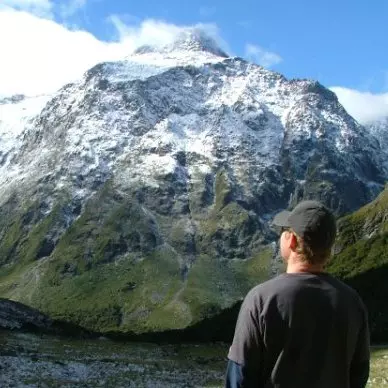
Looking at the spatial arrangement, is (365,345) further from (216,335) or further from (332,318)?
(216,335)

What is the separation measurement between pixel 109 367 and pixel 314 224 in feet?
117

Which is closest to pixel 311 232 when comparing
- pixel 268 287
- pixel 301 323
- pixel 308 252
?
pixel 308 252

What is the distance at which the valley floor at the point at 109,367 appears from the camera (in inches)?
1309

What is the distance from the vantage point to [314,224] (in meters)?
8.95

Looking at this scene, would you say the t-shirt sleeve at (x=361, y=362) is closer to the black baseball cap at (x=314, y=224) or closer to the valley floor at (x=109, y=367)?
the black baseball cap at (x=314, y=224)

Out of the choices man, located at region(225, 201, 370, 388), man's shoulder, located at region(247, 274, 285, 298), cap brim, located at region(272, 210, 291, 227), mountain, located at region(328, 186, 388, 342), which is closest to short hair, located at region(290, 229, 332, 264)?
man, located at region(225, 201, 370, 388)

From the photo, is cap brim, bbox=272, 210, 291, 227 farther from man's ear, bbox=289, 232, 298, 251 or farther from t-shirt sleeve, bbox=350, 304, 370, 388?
t-shirt sleeve, bbox=350, 304, 370, 388

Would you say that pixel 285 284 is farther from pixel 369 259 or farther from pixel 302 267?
pixel 369 259

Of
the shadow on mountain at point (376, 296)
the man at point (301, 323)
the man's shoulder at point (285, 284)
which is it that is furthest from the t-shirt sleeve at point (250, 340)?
the shadow on mountain at point (376, 296)

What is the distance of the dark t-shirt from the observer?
27.9 ft

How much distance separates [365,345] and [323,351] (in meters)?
0.96

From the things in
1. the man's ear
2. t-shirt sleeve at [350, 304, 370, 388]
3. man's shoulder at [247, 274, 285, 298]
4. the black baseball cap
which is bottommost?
t-shirt sleeve at [350, 304, 370, 388]

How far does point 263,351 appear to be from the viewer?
338 inches

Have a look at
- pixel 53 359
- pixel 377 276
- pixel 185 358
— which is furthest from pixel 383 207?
pixel 53 359
